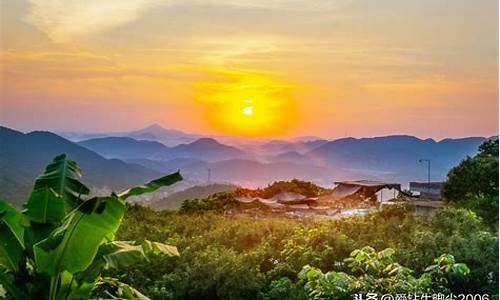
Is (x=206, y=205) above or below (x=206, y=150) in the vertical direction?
below

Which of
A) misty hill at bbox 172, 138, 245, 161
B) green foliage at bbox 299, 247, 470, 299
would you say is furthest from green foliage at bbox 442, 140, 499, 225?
misty hill at bbox 172, 138, 245, 161

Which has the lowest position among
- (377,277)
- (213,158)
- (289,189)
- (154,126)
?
(377,277)

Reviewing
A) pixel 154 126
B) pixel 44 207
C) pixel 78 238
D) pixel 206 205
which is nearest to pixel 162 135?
pixel 154 126

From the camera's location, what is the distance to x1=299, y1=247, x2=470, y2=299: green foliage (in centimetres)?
310

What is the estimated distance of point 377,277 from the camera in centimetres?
317

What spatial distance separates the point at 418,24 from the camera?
306cm

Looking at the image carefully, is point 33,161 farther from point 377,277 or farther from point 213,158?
point 377,277

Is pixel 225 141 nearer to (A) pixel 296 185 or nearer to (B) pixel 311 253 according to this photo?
(A) pixel 296 185

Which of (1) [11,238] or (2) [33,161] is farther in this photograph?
(2) [33,161]

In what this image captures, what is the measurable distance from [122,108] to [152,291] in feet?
2.57

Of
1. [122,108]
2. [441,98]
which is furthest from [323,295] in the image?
[122,108]

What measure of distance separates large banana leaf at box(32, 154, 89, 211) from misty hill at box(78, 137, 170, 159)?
0.46 m

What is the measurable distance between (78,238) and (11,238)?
32 cm

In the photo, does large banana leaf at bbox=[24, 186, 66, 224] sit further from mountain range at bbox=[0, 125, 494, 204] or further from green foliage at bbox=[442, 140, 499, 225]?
green foliage at bbox=[442, 140, 499, 225]
